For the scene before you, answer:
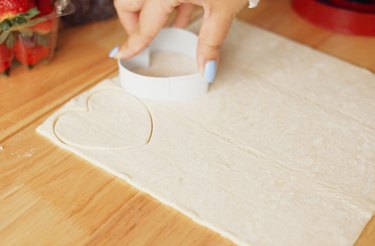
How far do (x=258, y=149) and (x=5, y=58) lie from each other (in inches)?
16.4

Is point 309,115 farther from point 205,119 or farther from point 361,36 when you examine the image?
point 361,36

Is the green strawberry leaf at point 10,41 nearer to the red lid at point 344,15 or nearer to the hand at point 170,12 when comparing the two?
the hand at point 170,12

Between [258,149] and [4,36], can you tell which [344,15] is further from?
[4,36]

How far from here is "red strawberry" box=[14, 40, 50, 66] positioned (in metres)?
0.82

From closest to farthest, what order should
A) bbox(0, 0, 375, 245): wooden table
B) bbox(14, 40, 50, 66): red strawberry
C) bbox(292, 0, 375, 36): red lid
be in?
bbox(0, 0, 375, 245): wooden table < bbox(14, 40, 50, 66): red strawberry < bbox(292, 0, 375, 36): red lid

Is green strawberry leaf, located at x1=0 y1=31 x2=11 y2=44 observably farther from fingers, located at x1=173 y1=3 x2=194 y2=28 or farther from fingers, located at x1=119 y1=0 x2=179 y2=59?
fingers, located at x1=173 y1=3 x2=194 y2=28

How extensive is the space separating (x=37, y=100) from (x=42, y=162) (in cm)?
14

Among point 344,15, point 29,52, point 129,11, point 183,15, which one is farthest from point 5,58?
point 344,15

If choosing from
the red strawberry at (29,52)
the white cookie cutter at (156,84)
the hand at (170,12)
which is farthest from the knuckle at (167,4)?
the red strawberry at (29,52)

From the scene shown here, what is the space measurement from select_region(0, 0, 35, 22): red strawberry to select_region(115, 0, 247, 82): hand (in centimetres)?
14

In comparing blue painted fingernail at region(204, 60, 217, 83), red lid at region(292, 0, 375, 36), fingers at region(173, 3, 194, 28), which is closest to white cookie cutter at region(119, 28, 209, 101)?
blue painted fingernail at region(204, 60, 217, 83)

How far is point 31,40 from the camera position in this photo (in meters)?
0.82

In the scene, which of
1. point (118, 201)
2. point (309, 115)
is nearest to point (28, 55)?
point (118, 201)

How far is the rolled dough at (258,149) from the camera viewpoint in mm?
627
